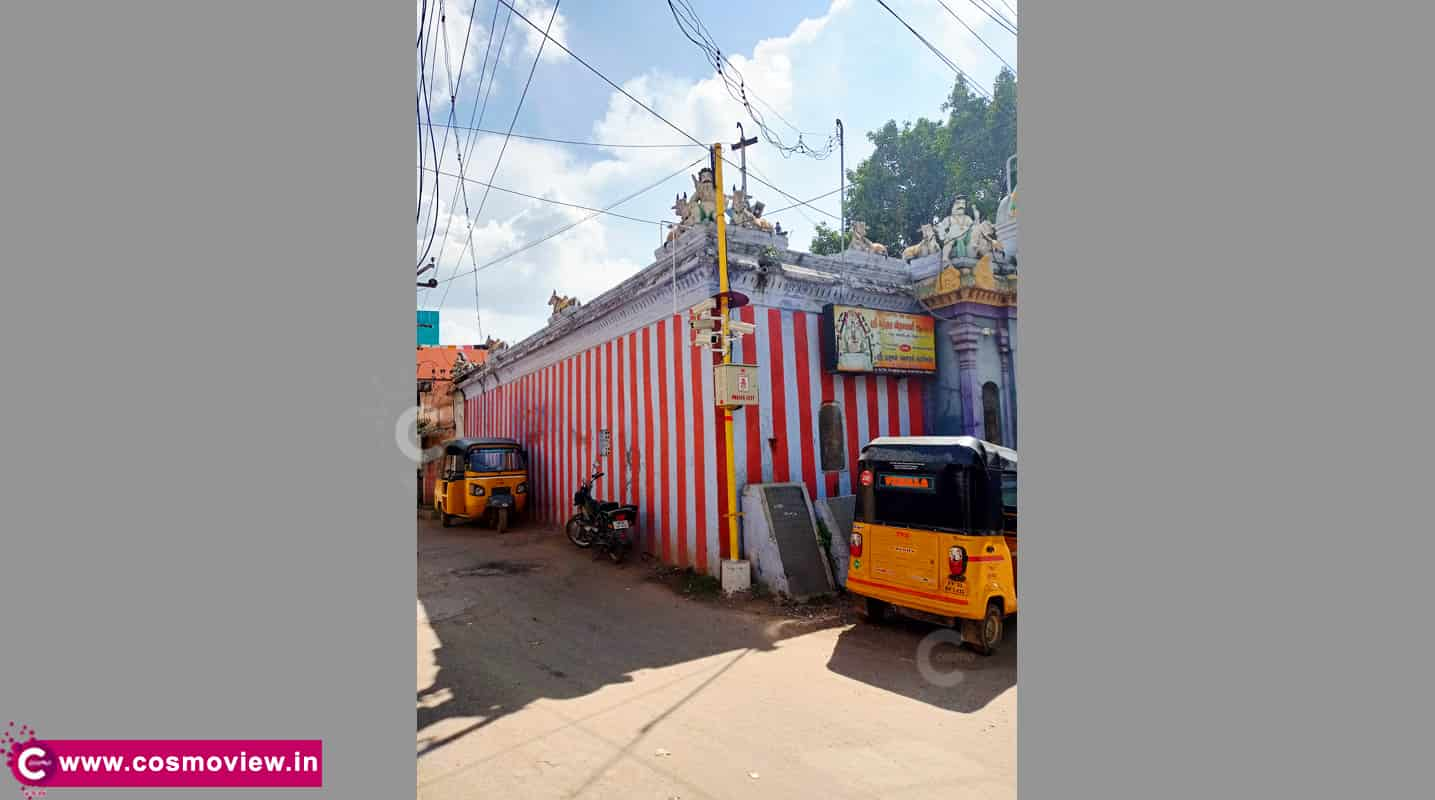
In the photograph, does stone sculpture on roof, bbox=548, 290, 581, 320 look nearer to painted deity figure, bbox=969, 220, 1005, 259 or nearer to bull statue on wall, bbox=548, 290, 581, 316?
bull statue on wall, bbox=548, 290, 581, 316

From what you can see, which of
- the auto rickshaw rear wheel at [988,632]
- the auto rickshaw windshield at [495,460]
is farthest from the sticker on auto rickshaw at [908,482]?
the auto rickshaw windshield at [495,460]

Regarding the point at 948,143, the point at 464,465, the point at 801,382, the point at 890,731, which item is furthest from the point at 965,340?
the point at 948,143

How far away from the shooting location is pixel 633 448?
11.8 metres

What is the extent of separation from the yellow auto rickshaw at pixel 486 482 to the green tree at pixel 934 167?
18.2m

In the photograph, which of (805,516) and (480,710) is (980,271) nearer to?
(805,516)

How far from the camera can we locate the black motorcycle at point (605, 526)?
35.4 feet

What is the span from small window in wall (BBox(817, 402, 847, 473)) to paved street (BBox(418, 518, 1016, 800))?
283 cm

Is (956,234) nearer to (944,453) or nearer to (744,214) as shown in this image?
(744,214)

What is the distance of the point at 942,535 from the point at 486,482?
11.7 meters

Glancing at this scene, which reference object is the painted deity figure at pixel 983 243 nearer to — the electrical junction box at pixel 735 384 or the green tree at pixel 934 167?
the electrical junction box at pixel 735 384

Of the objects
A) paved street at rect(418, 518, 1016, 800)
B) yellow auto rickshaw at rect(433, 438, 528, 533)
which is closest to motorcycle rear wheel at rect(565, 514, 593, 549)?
paved street at rect(418, 518, 1016, 800)

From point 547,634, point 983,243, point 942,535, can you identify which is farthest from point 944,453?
point 983,243
